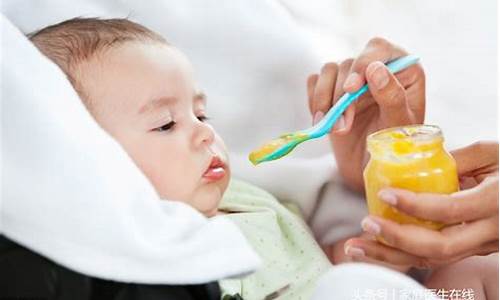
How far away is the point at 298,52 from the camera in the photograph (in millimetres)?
1257

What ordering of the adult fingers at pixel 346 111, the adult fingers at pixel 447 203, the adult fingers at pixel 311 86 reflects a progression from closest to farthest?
the adult fingers at pixel 447 203, the adult fingers at pixel 346 111, the adult fingers at pixel 311 86

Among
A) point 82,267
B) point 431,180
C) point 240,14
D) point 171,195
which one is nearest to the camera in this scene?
point 82,267

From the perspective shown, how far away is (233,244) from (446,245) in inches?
9.3

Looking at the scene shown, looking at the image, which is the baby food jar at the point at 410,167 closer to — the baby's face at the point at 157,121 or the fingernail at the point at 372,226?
the fingernail at the point at 372,226

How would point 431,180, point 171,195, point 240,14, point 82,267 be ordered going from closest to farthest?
point 82,267, point 431,180, point 171,195, point 240,14

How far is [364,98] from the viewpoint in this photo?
1.12m

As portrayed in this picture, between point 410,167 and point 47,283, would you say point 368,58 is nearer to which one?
point 410,167

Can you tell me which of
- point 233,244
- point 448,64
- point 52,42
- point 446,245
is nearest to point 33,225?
point 233,244

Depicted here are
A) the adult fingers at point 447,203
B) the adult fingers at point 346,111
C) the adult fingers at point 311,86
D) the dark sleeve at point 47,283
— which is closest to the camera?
the dark sleeve at point 47,283

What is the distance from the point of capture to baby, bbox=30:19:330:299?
0.92 meters

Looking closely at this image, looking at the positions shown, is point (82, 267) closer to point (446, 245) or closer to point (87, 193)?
point (87, 193)

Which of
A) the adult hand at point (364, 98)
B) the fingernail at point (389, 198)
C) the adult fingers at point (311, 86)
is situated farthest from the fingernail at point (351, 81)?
the fingernail at point (389, 198)

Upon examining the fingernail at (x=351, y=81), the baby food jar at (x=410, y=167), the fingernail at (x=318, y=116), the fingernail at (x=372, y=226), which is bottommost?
the fingernail at (x=372, y=226)

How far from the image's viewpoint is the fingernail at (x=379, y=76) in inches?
39.1
